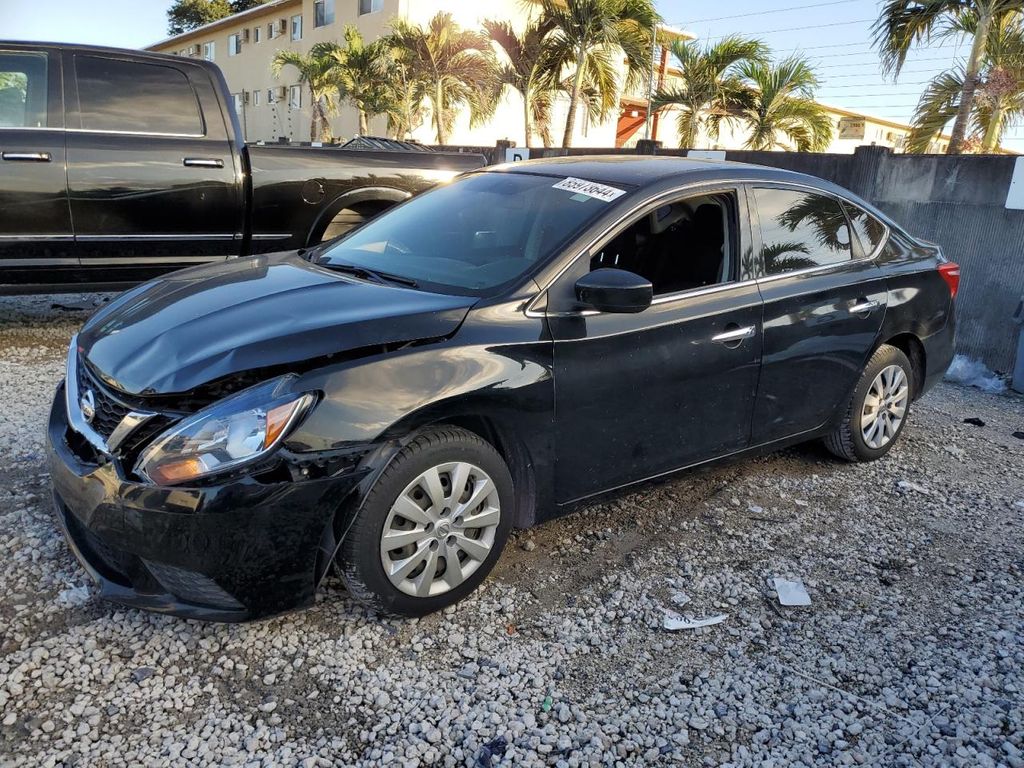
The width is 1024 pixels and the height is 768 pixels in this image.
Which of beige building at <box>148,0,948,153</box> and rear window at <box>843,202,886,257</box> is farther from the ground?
beige building at <box>148,0,948,153</box>

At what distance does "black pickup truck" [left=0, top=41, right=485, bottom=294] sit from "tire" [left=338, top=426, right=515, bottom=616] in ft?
13.6

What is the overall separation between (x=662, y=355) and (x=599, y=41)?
1870 centimetres

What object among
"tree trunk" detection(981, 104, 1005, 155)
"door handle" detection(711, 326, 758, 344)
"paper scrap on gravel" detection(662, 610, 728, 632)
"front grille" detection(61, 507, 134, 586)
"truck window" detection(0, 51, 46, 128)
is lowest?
"paper scrap on gravel" detection(662, 610, 728, 632)

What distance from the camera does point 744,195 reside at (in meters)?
3.77

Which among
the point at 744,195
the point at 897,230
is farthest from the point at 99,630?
the point at 897,230

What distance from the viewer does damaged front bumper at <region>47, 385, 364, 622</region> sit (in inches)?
95.0

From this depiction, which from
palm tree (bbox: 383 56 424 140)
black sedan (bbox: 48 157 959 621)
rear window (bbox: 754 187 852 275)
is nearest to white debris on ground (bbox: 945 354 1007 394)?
black sedan (bbox: 48 157 959 621)

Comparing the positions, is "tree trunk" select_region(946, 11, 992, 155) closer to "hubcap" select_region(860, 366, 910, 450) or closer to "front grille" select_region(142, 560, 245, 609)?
"hubcap" select_region(860, 366, 910, 450)

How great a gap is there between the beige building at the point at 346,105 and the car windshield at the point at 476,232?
19.9 metres

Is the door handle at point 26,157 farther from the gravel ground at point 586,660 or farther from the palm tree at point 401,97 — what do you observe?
the palm tree at point 401,97

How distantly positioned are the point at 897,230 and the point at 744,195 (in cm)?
141

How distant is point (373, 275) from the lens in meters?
3.35

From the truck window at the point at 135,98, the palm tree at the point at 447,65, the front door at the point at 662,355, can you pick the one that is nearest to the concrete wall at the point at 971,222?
the front door at the point at 662,355

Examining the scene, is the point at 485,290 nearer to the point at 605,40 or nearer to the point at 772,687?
the point at 772,687
